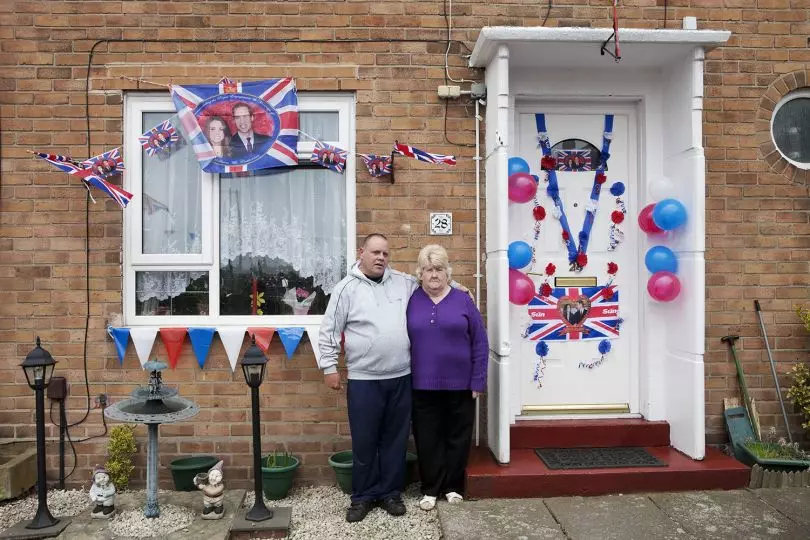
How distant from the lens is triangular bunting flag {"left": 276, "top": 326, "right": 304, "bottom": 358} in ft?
15.1

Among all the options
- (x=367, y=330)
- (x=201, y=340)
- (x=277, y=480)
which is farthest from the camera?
(x=201, y=340)

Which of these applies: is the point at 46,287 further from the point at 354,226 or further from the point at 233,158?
the point at 354,226

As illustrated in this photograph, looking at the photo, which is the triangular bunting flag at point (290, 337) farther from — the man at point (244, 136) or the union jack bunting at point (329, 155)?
the man at point (244, 136)

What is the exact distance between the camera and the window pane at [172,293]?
187 inches

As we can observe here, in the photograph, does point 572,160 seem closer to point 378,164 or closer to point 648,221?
point 648,221

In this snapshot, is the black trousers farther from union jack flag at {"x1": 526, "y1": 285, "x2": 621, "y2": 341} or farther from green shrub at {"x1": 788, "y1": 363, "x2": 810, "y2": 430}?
green shrub at {"x1": 788, "y1": 363, "x2": 810, "y2": 430}

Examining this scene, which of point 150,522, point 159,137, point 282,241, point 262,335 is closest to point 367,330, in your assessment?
point 262,335


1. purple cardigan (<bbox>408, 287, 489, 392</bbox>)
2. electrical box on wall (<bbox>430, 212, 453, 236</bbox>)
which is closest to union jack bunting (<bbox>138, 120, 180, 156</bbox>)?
electrical box on wall (<bbox>430, 212, 453, 236</bbox>)

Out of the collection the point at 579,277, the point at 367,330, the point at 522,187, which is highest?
the point at 522,187

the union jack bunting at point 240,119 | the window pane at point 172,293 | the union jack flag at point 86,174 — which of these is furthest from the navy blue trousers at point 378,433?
the union jack flag at point 86,174

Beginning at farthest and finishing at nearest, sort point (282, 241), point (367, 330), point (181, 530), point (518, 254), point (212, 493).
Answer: point (282, 241), point (518, 254), point (367, 330), point (212, 493), point (181, 530)

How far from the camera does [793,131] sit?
5012 mm

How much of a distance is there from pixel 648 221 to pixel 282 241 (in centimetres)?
273

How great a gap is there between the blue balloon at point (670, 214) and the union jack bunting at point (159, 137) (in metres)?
3.52
